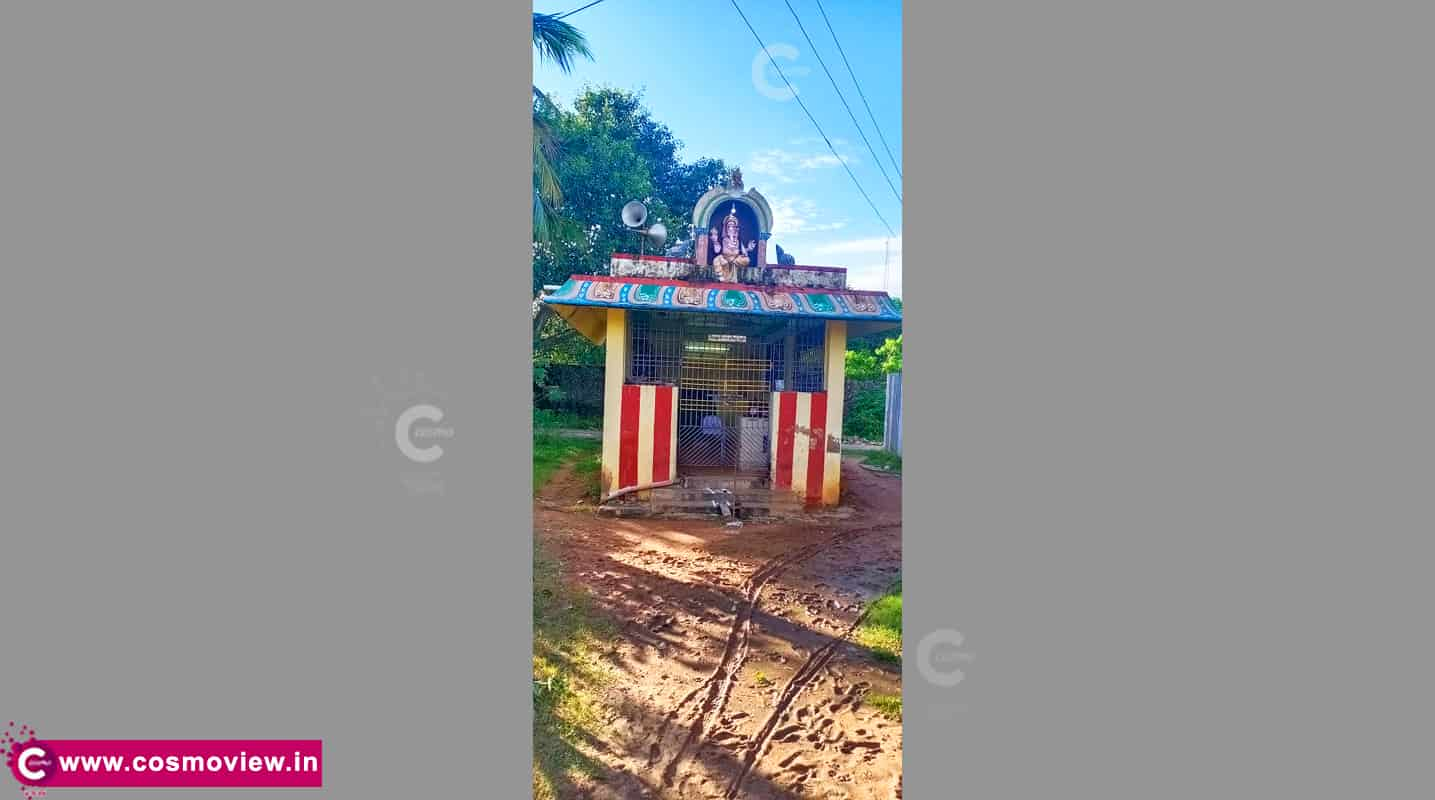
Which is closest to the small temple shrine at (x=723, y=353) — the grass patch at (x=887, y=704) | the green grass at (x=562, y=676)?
the green grass at (x=562, y=676)

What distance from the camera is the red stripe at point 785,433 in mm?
3678

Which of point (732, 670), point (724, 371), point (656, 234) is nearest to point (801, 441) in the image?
point (724, 371)

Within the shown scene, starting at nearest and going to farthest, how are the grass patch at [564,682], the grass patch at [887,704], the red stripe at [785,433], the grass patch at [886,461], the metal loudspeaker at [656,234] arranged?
the grass patch at [564,682] → the grass patch at [887,704] → the grass patch at [886,461] → the metal loudspeaker at [656,234] → the red stripe at [785,433]

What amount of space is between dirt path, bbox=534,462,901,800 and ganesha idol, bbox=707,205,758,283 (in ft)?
5.74

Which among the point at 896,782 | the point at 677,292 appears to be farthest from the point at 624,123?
the point at 896,782

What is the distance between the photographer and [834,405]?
3664mm

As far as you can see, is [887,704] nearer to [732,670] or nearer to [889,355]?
[732,670]

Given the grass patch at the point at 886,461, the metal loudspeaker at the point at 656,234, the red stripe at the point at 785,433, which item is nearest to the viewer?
the grass patch at the point at 886,461

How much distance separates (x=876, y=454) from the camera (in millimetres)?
3420

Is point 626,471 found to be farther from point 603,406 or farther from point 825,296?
point 825,296

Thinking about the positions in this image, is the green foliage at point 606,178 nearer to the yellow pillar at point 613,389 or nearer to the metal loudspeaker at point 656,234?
the metal loudspeaker at point 656,234

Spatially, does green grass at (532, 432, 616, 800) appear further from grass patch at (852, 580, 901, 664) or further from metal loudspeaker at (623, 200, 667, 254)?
grass patch at (852, 580, 901, 664)

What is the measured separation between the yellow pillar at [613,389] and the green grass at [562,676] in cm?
38

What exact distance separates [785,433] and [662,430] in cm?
97
